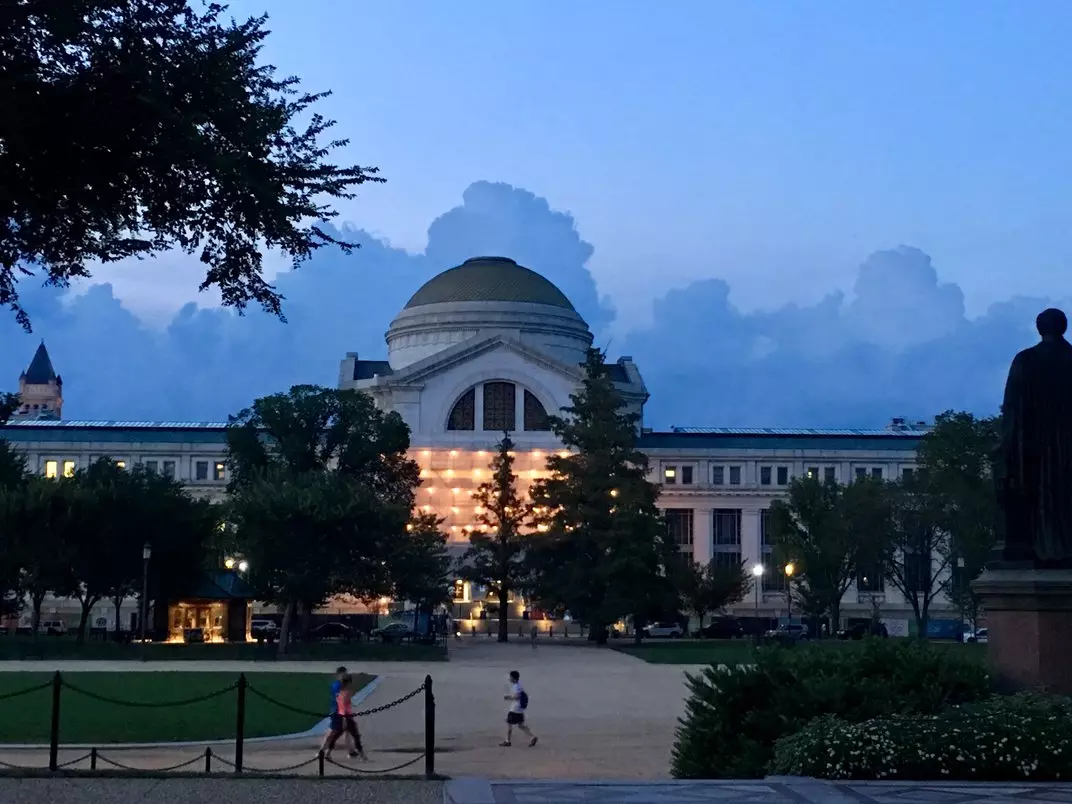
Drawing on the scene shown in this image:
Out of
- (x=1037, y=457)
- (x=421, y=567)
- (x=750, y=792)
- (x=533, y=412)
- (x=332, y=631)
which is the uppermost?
(x=533, y=412)

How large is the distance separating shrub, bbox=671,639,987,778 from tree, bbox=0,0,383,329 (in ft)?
25.0

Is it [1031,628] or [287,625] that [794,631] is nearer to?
[287,625]

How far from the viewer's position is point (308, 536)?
61750 mm

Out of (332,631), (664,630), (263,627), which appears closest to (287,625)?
(332,631)

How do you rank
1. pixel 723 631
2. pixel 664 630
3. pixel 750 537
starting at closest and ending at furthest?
pixel 723 631, pixel 664 630, pixel 750 537

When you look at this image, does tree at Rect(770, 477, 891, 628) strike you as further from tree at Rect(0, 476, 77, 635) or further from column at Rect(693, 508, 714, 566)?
tree at Rect(0, 476, 77, 635)

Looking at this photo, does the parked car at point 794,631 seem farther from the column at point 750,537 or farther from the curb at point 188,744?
the curb at point 188,744

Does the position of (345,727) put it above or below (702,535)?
below

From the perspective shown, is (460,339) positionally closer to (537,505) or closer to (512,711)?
(537,505)

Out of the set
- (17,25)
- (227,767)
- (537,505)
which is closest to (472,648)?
(537,505)

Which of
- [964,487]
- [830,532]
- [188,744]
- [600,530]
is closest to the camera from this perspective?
[188,744]

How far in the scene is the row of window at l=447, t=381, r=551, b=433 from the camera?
11681 cm

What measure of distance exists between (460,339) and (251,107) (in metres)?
112

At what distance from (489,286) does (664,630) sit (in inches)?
1677
